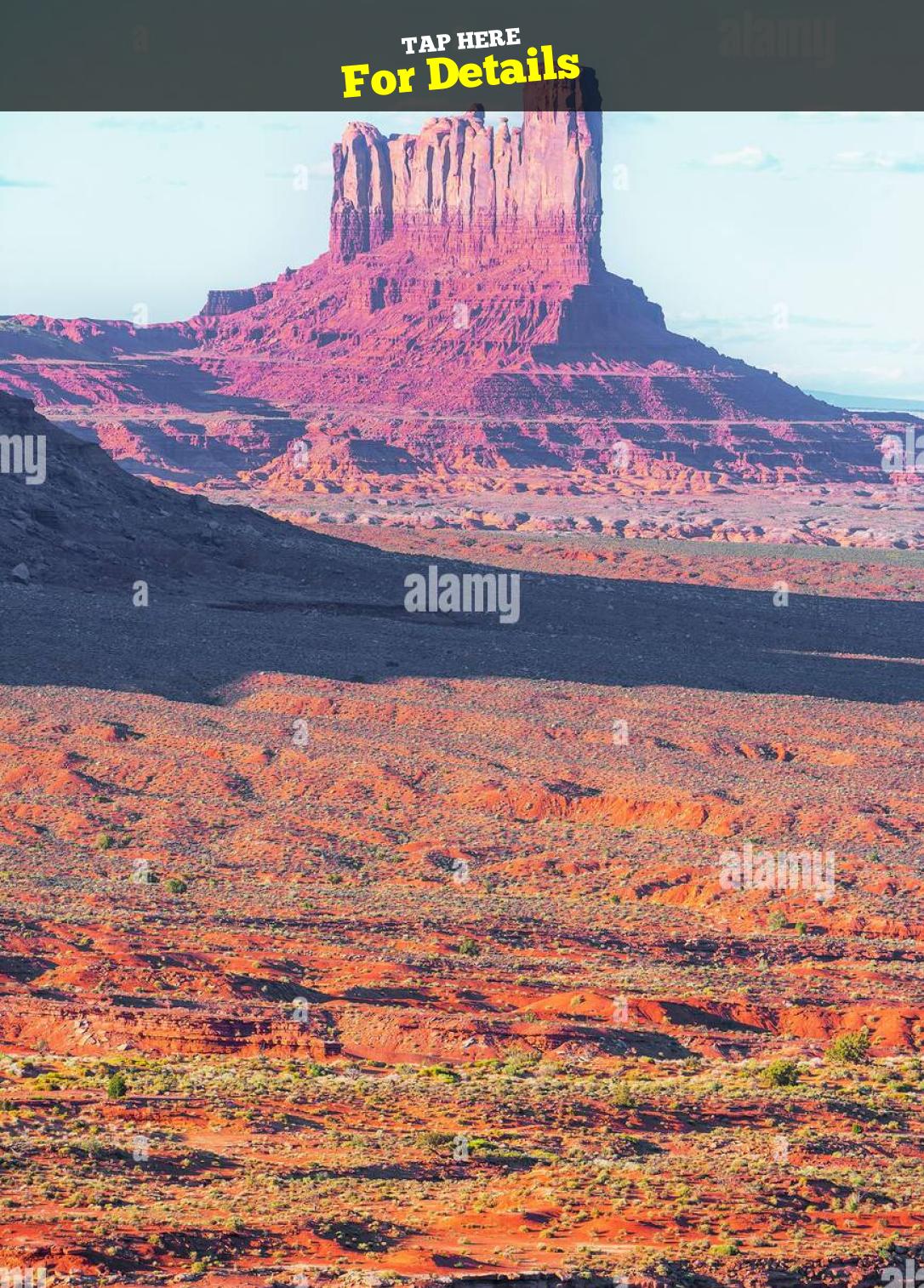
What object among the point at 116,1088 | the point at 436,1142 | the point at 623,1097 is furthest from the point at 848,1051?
the point at 116,1088

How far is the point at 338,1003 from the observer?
29.3 m

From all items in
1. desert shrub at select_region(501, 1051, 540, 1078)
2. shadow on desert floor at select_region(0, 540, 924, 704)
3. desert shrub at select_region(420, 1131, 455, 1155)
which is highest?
shadow on desert floor at select_region(0, 540, 924, 704)

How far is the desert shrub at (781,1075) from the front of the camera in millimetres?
26094

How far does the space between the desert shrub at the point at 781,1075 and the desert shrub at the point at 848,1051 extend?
169cm

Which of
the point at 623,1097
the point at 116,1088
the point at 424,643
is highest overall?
the point at 424,643

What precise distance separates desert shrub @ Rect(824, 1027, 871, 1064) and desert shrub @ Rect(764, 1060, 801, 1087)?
5.55 feet

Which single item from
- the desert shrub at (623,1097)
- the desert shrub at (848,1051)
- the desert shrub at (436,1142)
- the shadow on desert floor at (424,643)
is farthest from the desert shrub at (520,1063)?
the shadow on desert floor at (424,643)

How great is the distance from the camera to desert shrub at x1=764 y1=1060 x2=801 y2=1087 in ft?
85.6

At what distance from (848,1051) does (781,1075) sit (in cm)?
221

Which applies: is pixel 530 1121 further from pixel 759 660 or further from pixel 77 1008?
pixel 759 660

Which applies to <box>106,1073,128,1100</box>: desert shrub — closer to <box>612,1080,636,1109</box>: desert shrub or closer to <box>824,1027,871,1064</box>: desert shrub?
<box>612,1080,636,1109</box>: desert shrub

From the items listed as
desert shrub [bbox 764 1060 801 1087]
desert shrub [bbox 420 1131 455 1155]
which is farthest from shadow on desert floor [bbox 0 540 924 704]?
desert shrub [bbox 420 1131 455 1155]

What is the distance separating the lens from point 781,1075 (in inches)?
1029

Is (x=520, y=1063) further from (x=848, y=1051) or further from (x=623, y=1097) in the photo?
(x=848, y=1051)
